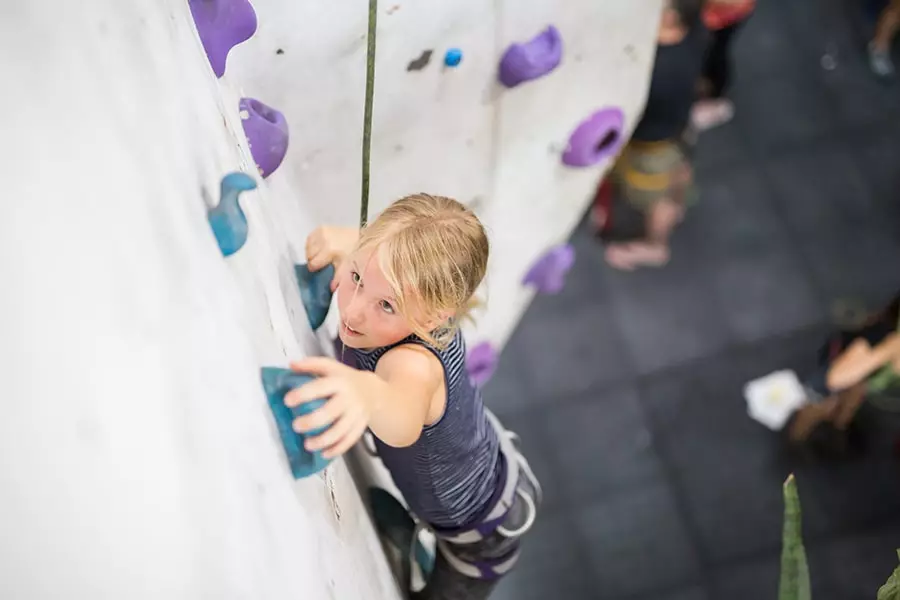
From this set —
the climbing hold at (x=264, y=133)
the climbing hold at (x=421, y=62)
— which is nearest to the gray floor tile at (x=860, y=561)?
the climbing hold at (x=421, y=62)

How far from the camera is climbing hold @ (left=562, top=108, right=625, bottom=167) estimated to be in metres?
1.59

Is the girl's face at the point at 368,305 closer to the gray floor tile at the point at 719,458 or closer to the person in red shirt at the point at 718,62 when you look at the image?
the person in red shirt at the point at 718,62

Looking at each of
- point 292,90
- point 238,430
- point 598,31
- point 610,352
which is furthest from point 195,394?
point 610,352

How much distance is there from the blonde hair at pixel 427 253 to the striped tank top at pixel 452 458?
97mm

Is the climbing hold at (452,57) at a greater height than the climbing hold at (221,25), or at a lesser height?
lesser

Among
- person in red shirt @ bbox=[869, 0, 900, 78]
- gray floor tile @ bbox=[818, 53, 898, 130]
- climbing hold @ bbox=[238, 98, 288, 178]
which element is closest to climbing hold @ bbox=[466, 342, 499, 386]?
climbing hold @ bbox=[238, 98, 288, 178]

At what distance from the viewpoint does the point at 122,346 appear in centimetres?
46

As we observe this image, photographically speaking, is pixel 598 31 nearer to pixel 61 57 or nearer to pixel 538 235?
pixel 538 235

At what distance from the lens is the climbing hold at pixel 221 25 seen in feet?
2.77

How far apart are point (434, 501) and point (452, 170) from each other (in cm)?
52

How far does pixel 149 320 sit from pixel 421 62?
77 centimetres

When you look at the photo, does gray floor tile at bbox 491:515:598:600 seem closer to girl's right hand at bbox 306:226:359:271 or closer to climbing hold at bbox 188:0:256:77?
girl's right hand at bbox 306:226:359:271

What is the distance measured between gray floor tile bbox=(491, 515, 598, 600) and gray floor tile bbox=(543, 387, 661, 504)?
9cm

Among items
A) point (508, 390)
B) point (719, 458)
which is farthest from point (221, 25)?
point (719, 458)
